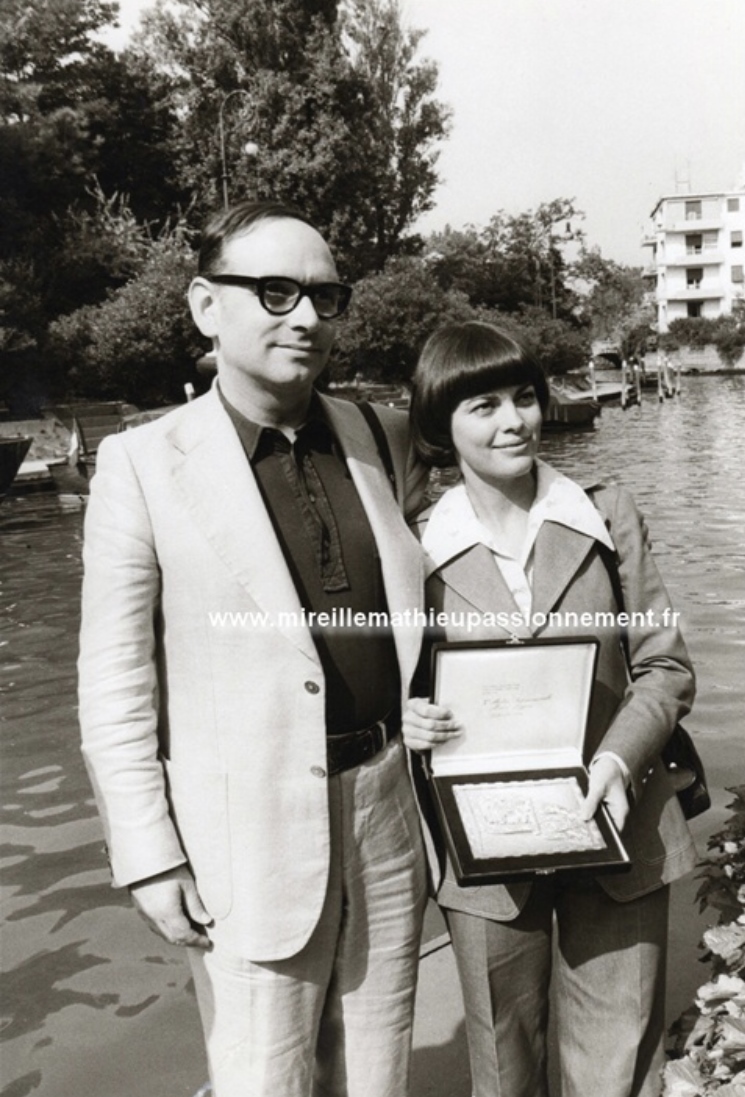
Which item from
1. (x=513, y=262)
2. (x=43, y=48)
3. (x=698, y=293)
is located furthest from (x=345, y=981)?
(x=698, y=293)

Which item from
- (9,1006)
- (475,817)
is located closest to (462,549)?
(475,817)

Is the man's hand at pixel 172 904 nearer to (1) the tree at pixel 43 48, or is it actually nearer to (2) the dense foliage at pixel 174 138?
(2) the dense foliage at pixel 174 138

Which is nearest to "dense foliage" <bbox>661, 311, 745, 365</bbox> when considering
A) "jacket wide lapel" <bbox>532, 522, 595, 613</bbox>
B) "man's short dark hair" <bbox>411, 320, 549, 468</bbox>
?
"man's short dark hair" <bbox>411, 320, 549, 468</bbox>

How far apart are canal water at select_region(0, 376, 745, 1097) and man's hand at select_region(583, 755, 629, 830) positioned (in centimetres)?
104

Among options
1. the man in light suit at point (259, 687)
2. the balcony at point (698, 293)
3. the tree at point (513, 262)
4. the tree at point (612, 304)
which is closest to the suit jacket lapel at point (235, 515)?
the man in light suit at point (259, 687)

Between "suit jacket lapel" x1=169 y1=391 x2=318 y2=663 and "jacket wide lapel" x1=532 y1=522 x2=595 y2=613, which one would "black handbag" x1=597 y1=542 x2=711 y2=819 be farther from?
"suit jacket lapel" x1=169 y1=391 x2=318 y2=663

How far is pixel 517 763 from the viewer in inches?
82.7

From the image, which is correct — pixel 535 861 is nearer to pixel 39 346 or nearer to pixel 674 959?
pixel 674 959

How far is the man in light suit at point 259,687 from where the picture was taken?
191 centimetres

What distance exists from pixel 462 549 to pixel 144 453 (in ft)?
2.14

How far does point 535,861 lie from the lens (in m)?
1.88

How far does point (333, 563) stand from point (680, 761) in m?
0.83

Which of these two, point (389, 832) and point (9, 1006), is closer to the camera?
point (389, 832)

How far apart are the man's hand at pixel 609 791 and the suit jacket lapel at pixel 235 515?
57cm
